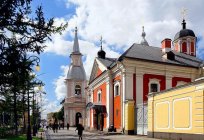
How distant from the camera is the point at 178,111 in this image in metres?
22.3

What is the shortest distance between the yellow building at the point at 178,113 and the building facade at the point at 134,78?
5.91 metres

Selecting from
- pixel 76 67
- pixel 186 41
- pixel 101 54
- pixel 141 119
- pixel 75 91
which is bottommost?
pixel 141 119

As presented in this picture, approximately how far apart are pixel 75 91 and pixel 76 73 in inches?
150

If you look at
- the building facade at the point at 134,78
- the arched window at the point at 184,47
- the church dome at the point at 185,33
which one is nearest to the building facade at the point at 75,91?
the building facade at the point at 134,78

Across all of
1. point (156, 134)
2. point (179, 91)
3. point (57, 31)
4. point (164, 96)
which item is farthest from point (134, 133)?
point (57, 31)

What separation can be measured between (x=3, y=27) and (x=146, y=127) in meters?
20.6

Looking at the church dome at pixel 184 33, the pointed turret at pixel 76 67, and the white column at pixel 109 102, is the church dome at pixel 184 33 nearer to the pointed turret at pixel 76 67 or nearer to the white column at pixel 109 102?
the white column at pixel 109 102

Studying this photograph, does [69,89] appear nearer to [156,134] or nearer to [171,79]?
[171,79]

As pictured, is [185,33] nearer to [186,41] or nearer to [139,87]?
[186,41]

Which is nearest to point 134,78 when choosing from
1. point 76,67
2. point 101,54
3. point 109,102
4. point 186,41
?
point 109,102

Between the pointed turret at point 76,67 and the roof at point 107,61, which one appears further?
the pointed turret at point 76,67

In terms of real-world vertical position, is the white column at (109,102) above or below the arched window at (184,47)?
below

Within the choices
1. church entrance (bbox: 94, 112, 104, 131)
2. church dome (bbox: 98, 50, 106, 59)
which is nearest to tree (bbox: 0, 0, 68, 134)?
church entrance (bbox: 94, 112, 104, 131)

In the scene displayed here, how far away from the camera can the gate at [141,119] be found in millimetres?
29094
